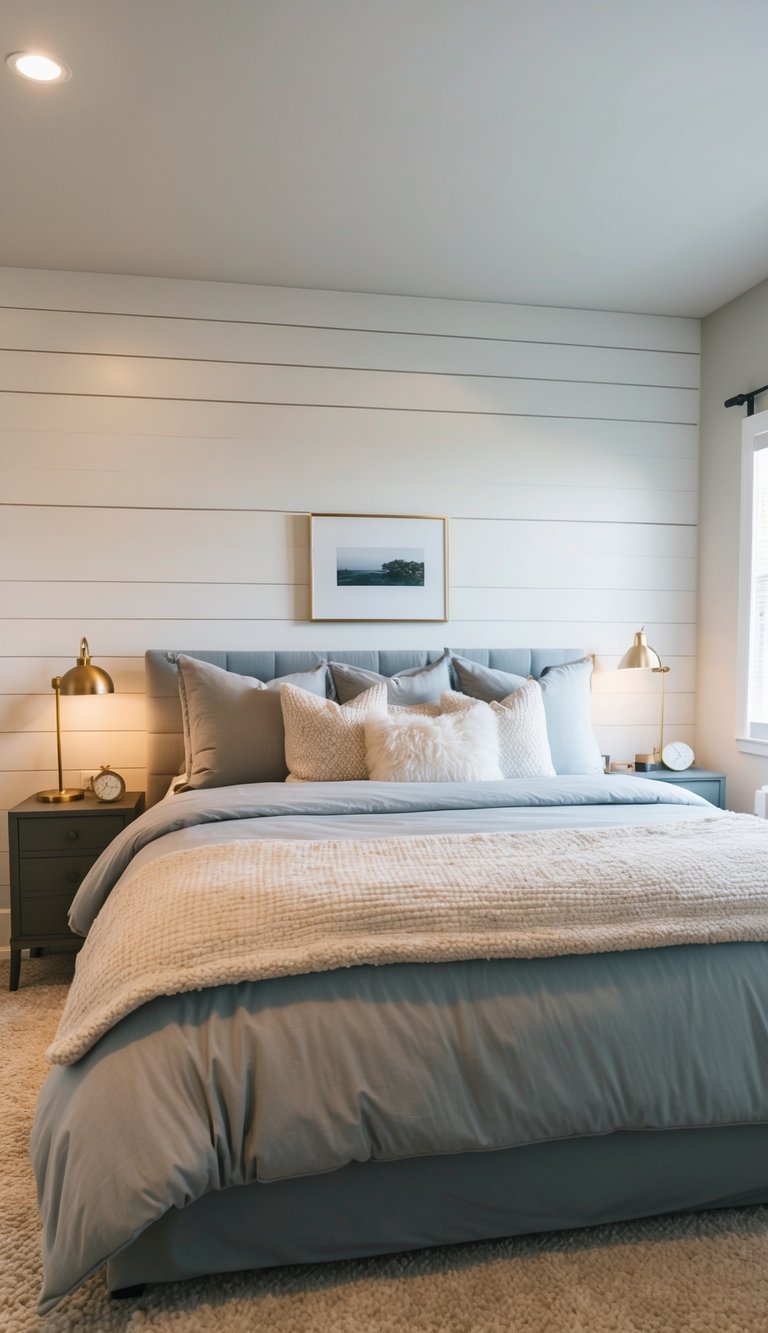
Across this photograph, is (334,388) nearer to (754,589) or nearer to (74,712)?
(74,712)

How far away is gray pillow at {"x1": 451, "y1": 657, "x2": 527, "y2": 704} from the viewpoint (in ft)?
11.3

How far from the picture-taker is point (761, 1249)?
1642 millimetres

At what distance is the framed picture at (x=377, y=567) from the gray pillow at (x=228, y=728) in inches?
24.1

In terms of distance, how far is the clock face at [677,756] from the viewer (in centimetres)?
383

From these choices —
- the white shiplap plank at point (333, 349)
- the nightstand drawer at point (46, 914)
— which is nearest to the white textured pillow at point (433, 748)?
the nightstand drawer at point (46, 914)

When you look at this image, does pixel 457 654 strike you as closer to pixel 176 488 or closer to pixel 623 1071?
pixel 176 488

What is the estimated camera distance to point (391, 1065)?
4.79ft

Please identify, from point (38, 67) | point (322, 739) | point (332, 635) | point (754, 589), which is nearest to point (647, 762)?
point (754, 589)

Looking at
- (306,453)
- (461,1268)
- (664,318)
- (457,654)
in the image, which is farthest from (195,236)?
(461,1268)

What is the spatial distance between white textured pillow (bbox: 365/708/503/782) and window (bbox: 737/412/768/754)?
137 centimetres

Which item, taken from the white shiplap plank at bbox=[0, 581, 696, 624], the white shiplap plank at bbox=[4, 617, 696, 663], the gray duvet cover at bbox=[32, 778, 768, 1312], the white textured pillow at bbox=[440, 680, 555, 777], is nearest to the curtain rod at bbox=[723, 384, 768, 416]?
the white shiplap plank at bbox=[0, 581, 696, 624]

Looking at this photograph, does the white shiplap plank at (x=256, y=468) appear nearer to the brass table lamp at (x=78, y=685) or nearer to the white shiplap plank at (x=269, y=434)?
the white shiplap plank at (x=269, y=434)

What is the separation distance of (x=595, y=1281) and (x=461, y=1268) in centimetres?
24

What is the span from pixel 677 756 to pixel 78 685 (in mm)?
2534
